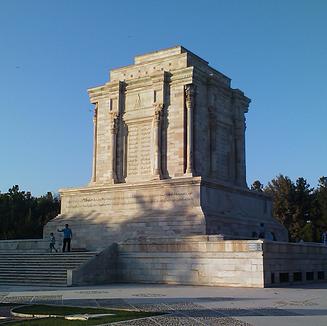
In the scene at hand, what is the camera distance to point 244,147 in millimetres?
38312

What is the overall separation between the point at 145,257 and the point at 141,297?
7800mm

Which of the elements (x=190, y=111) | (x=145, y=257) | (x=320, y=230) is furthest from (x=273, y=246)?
(x=320, y=230)

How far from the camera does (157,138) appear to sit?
33.4 metres

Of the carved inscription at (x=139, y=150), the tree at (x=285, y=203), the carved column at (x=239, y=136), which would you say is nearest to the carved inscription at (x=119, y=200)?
the carved inscription at (x=139, y=150)

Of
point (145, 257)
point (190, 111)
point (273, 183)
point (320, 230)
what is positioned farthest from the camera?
point (273, 183)

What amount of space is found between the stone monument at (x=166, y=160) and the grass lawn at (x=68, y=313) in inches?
609

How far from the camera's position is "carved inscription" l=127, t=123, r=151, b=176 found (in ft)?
113

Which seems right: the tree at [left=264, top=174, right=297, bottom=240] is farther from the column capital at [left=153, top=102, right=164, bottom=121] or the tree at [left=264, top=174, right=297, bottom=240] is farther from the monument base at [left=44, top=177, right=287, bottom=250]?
the column capital at [left=153, top=102, right=164, bottom=121]

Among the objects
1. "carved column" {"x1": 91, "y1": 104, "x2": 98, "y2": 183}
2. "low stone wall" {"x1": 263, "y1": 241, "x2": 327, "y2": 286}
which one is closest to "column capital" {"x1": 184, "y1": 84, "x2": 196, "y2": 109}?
"carved column" {"x1": 91, "y1": 104, "x2": 98, "y2": 183}

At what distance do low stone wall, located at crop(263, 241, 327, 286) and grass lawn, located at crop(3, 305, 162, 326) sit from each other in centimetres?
978

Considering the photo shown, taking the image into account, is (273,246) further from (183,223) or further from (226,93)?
(226,93)

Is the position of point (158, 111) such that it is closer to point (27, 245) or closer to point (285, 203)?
point (27, 245)

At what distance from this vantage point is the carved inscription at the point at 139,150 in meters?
34.4

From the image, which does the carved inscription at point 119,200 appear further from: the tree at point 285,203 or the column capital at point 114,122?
the tree at point 285,203
